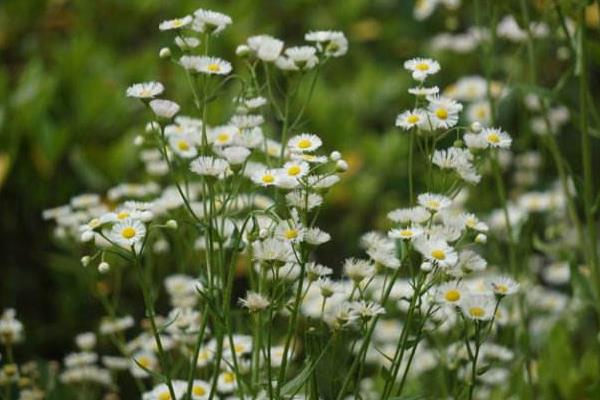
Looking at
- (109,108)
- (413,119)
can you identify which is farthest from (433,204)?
(109,108)

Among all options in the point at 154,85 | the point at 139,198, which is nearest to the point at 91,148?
the point at 139,198

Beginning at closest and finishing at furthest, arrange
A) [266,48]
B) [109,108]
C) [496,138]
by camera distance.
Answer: [496,138], [266,48], [109,108]

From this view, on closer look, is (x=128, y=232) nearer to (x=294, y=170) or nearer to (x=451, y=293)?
(x=294, y=170)

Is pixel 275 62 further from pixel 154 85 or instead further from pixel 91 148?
pixel 91 148

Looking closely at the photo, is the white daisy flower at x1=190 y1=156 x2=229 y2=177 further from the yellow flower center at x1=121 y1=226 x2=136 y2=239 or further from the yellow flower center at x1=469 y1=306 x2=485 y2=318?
the yellow flower center at x1=469 y1=306 x2=485 y2=318

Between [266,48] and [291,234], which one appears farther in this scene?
[266,48]

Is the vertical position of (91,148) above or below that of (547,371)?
above
